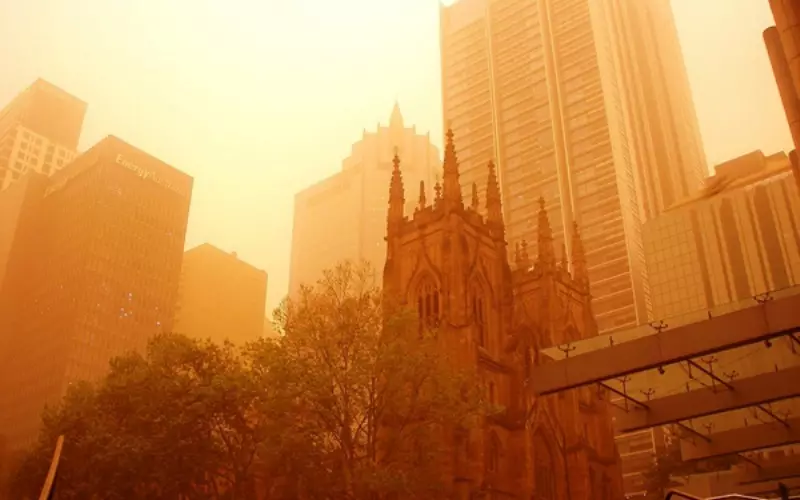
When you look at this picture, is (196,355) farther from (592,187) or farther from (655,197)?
(655,197)

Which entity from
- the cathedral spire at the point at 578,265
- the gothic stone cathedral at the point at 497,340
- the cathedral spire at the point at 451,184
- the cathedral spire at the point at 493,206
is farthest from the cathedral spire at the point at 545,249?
the cathedral spire at the point at 451,184

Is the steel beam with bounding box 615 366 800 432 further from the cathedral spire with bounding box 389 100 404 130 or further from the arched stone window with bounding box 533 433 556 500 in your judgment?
the cathedral spire with bounding box 389 100 404 130

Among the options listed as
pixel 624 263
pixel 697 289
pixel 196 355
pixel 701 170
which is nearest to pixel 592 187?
pixel 624 263

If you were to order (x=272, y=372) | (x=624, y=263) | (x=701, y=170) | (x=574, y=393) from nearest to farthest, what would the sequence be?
1. (x=272, y=372)
2. (x=574, y=393)
3. (x=624, y=263)
4. (x=701, y=170)

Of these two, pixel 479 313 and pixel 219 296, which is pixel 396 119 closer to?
pixel 219 296

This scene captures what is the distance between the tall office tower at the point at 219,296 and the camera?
123000 millimetres

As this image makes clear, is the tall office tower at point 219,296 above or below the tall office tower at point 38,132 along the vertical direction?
below

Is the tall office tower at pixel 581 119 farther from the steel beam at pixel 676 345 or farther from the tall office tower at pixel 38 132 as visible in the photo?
the tall office tower at pixel 38 132

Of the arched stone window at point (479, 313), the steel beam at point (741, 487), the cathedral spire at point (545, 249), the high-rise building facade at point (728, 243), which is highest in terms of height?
the high-rise building facade at point (728, 243)

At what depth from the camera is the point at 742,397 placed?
20578mm

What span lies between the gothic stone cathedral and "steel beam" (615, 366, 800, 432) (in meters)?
16.6

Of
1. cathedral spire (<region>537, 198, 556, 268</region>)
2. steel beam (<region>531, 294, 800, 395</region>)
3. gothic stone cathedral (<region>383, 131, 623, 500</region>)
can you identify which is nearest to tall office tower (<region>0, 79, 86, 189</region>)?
cathedral spire (<region>537, 198, 556, 268</region>)

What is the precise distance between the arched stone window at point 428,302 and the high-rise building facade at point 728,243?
54.0 m

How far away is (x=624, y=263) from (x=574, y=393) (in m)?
40.5
